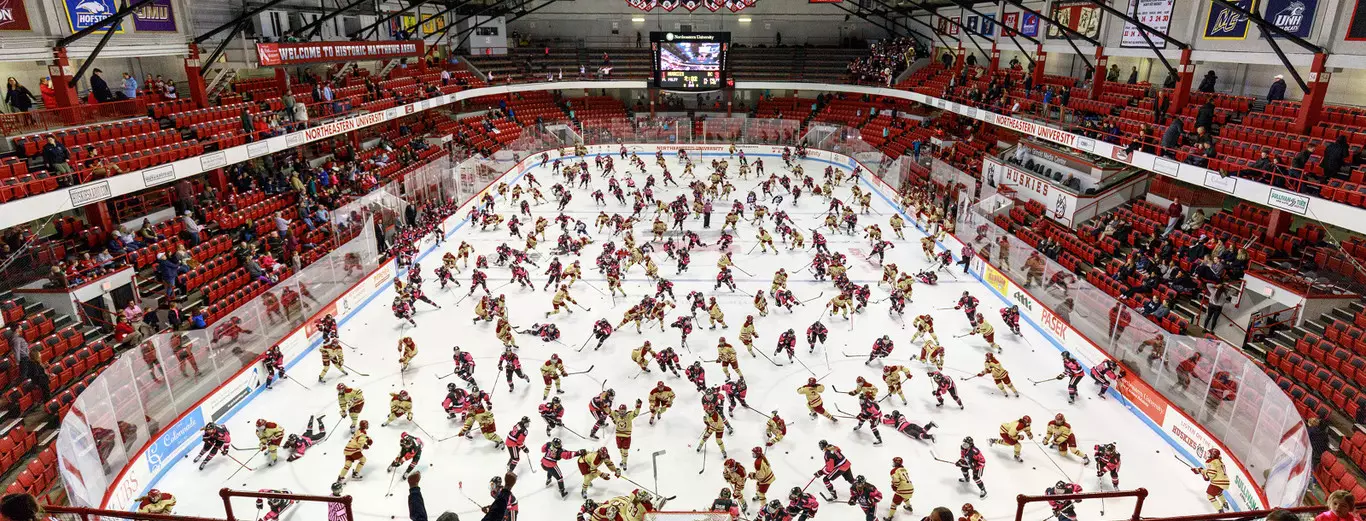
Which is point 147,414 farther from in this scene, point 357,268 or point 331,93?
point 331,93

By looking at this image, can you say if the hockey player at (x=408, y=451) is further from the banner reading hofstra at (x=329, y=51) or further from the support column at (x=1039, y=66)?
the support column at (x=1039, y=66)

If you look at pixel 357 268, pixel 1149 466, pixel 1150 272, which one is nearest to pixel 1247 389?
pixel 1149 466

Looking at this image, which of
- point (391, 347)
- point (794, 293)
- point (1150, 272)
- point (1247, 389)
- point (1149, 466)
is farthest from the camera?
point (794, 293)

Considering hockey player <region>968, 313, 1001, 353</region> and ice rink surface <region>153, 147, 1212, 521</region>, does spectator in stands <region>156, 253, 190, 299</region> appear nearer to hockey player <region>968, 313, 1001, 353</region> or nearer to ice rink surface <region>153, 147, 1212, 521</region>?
ice rink surface <region>153, 147, 1212, 521</region>

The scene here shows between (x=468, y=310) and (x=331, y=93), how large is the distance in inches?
543

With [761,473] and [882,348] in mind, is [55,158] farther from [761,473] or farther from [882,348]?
[882,348]

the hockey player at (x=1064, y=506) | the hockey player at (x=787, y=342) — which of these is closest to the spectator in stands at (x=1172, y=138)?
the hockey player at (x=787, y=342)

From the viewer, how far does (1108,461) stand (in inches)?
379

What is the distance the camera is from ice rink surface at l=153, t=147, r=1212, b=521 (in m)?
9.85

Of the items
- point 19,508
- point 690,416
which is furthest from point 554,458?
point 19,508

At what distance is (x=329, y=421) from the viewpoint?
11.6 metres

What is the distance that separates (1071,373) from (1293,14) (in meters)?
12.3

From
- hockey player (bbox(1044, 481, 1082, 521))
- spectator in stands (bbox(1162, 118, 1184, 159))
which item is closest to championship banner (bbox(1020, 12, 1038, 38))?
spectator in stands (bbox(1162, 118, 1184, 159))

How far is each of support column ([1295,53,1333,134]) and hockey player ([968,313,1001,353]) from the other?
969 cm
